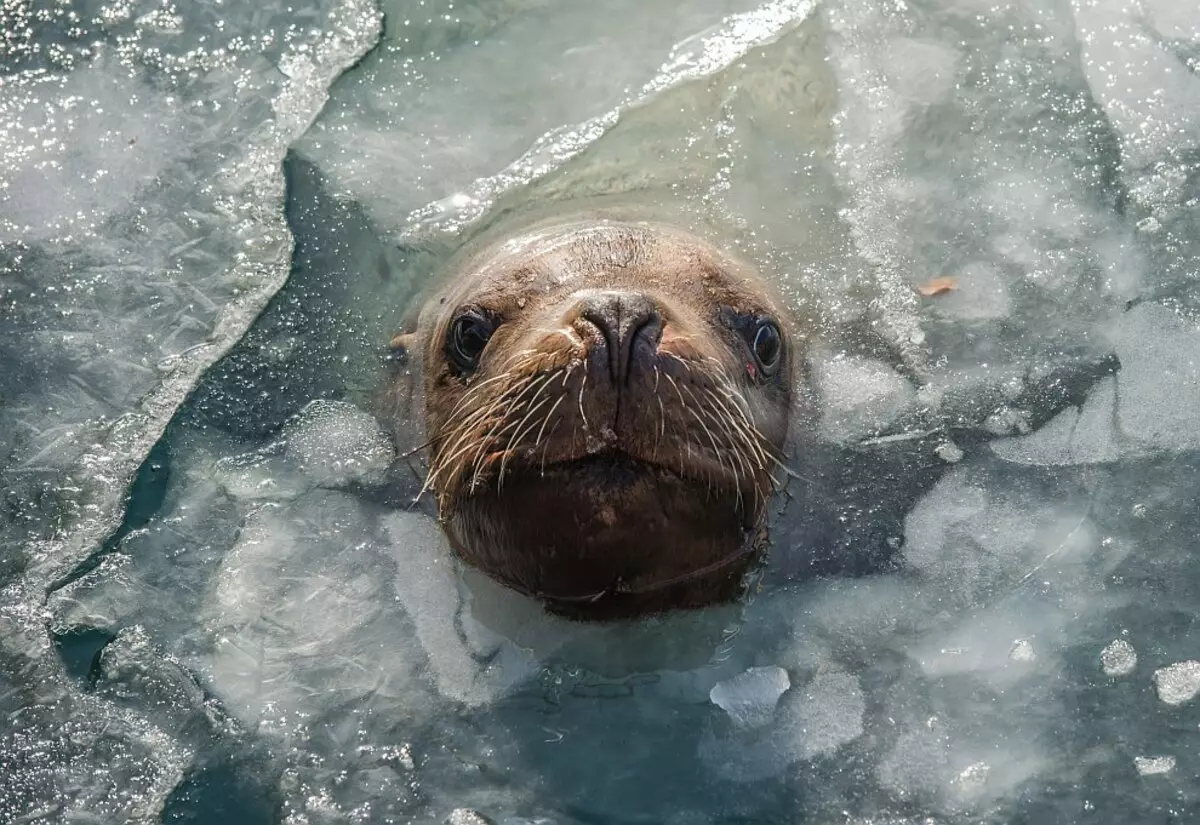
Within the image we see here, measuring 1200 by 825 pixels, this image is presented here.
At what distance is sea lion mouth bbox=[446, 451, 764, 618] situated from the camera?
14.6 feet

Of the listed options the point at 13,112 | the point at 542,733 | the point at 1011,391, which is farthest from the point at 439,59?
the point at 542,733

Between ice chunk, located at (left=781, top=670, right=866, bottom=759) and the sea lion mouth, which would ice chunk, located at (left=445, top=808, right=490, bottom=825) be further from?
ice chunk, located at (left=781, top=670, right=866, bottom=759)

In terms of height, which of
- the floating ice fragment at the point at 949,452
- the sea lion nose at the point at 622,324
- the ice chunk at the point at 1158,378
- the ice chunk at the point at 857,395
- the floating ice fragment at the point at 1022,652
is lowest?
the ice chunk at the point at 1158,378

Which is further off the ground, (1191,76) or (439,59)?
(439,59)

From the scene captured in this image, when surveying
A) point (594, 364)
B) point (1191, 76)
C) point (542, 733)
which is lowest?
point (1191, 76)

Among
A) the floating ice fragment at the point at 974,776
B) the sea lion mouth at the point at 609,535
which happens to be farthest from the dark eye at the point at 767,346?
the floating ice fragment at the point at 974,776

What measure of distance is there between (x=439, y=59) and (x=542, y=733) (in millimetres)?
3861

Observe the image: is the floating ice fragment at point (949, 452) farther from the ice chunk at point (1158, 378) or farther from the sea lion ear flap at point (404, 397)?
the sea lion ear flap at point (404, 397)

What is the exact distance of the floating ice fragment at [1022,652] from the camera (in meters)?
4.93

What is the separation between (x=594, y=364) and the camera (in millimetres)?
4328

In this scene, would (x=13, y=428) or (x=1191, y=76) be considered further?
(x=1191, y=76)

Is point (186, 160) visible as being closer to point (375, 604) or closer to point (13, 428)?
point (13, 428)

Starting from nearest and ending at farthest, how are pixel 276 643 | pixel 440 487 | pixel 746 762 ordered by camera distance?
pixel 746 762
pixel 276 643
pixel 440 487

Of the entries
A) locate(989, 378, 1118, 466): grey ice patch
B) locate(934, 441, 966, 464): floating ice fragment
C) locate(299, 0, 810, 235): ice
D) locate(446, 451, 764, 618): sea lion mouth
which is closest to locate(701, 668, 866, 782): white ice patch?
locate(446, 451, 764, 618): sea lion mouth
